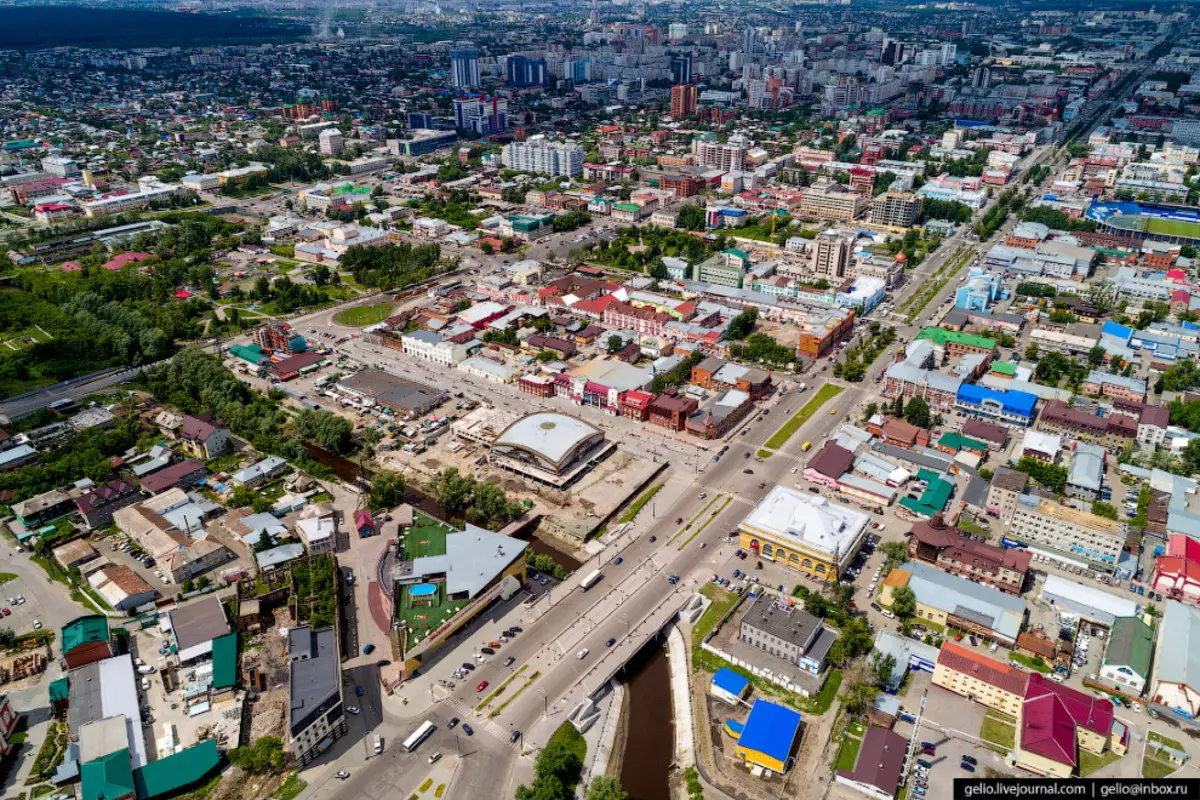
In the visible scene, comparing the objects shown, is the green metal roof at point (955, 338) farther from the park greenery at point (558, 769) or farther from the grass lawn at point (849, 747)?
the park greenery at point (558, 769)

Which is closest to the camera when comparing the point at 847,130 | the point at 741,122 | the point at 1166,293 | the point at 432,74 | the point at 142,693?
the point at 142,693

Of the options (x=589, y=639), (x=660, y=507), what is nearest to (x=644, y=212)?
(x=660, y=507)

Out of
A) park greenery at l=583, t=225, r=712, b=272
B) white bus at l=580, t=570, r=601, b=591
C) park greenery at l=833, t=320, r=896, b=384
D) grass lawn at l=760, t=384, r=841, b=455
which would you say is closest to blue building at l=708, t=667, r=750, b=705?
white bus at l=580, t=570, r=601, b=591

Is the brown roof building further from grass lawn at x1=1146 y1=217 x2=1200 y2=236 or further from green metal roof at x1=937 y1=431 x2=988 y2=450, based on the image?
grass lawn at x1=1146 y1=217 x2=1200 y2=236

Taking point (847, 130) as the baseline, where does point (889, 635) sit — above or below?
below

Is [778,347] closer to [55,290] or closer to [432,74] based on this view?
[55,290]

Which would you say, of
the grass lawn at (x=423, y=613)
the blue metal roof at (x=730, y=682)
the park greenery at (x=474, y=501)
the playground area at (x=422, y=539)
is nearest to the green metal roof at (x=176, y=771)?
the grass lawn at (x=423, y=613)
